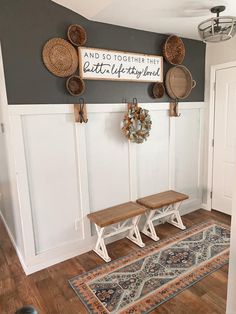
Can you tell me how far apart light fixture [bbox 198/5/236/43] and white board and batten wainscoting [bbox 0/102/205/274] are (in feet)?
3.38

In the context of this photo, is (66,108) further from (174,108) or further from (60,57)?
(174,108)

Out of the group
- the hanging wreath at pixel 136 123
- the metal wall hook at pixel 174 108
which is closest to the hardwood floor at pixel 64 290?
the hanging wreath at pixel 136 123

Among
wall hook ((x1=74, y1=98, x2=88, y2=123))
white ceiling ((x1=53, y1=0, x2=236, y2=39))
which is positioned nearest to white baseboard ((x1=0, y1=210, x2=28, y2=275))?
wall hook ((x1=74, y1=98, x2=88, y2=123))

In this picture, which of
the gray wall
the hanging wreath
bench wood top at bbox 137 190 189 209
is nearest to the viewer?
the gray wall

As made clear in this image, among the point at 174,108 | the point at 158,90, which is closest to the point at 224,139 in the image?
the point at 174,108

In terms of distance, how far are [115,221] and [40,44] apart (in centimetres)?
180

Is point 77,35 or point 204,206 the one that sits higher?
point 77,35

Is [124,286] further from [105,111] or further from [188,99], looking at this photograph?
[188,99]

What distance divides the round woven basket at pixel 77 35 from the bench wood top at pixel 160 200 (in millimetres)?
1823

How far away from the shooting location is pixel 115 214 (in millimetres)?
2459

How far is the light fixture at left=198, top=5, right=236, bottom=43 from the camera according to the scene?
1779mm

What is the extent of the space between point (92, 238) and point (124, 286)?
0.70 meters

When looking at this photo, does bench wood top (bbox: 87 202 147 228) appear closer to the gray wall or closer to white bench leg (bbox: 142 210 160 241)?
white bench leg (bbox: 142 210 160 241)

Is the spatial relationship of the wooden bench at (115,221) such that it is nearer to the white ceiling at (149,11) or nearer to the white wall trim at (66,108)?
the white wall trim at (66,108)
